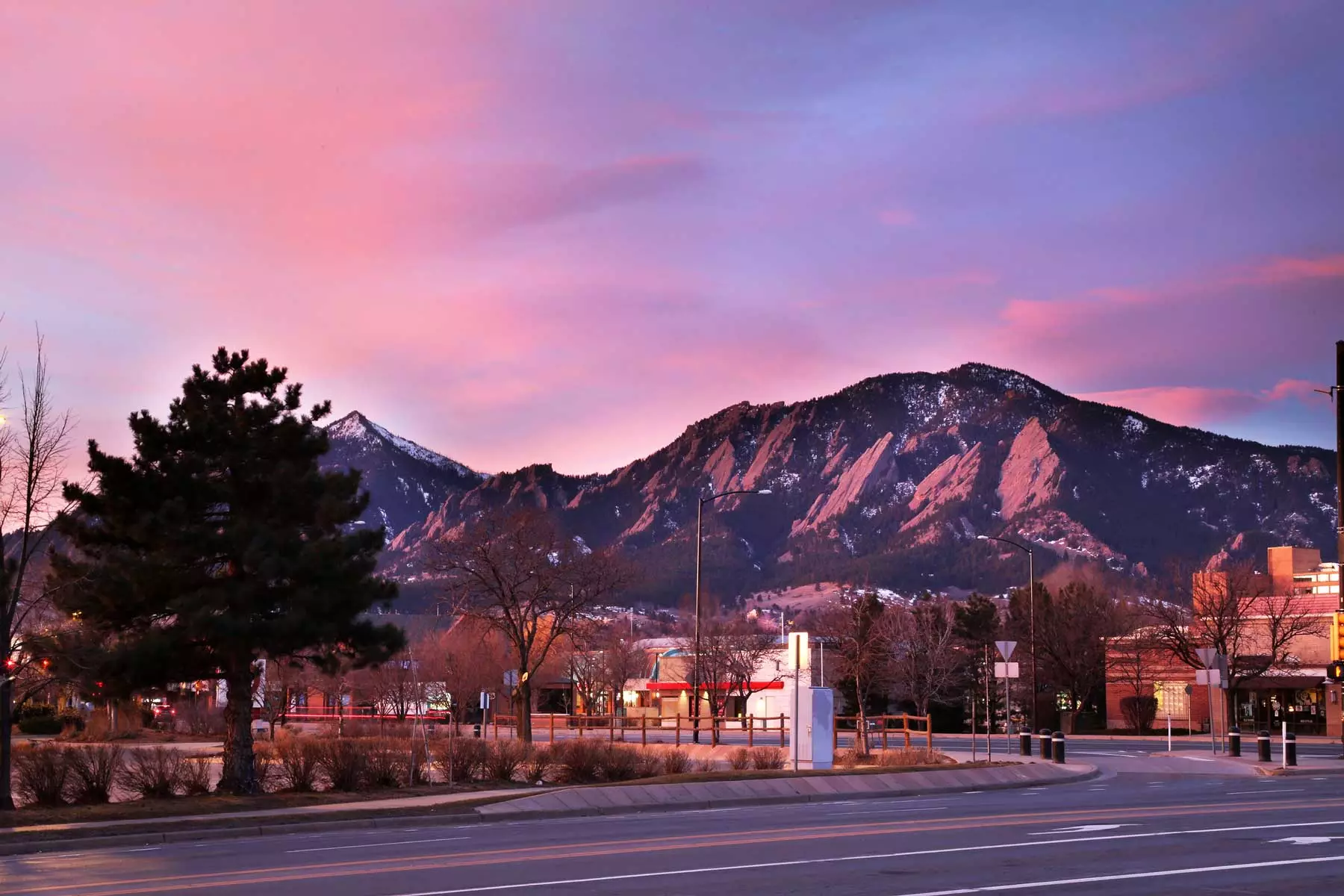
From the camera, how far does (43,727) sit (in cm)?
7450

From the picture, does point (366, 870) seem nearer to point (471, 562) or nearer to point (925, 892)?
point (925, 892)

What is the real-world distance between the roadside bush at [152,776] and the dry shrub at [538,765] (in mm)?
7535

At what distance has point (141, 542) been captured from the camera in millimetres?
28969

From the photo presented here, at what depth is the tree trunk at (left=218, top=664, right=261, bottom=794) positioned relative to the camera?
28297mm

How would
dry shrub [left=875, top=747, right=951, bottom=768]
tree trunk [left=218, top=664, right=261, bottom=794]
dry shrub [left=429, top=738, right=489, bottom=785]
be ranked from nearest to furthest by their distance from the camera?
1. tree trunk [left=218, top=664, right=261, bottom=794]
2. dry shrub [left=429, top=738, right=489, bottom=785]
3. dry shrub [left=875, top=747, right=951, bottom=768]

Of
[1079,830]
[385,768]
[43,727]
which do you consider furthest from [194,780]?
[43,727]

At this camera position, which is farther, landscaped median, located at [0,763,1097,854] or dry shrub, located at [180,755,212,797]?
dry shrub, located at [180,755,212,797]

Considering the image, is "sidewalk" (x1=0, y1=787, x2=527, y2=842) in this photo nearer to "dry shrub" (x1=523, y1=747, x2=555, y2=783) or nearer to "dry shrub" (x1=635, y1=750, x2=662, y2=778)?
"dry shrub" (x1=523, y1=747, x2=555, y2=783)

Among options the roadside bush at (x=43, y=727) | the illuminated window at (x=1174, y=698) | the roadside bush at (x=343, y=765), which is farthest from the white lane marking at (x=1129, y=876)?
the roadside bush at (x=43, y=727)

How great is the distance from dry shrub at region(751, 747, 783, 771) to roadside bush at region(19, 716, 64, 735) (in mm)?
50329

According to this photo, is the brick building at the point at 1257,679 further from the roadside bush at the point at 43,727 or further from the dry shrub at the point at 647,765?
the roadside bush at the point at 43,727

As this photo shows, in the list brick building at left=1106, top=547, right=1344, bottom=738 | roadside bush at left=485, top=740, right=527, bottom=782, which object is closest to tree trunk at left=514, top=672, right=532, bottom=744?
roadside bush at left=485, top=740, right=527, bottom=782

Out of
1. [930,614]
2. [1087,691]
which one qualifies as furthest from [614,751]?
[1087,691]

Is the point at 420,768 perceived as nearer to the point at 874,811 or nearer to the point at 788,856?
the point at 874,811
